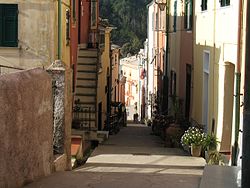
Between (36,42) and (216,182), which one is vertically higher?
(36,42)

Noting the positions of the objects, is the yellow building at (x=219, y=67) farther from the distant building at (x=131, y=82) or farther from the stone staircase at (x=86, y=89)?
the distant building at (x=131, y=82)

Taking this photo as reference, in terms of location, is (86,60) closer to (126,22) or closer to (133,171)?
(133,171)

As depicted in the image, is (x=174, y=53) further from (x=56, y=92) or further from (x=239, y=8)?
(x=56, y=92)

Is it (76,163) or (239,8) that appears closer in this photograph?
(239,8)

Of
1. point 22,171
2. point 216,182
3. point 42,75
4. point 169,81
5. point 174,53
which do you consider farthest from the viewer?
point 169,81

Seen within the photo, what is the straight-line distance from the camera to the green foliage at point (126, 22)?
80.6 meters

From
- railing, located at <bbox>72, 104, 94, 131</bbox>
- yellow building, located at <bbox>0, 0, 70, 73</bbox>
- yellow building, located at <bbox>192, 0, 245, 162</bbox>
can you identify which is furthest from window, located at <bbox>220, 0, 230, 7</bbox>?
railing, located at <bbox>72, 104, 94, 131</bbox>

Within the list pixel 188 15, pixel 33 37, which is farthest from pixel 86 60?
pixel 33 37

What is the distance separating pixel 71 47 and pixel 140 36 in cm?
6210

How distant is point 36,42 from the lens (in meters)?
17.4

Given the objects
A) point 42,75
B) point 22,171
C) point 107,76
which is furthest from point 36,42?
point 107,76

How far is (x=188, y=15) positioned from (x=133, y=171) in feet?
37.8

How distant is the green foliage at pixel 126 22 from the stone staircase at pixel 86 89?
54.5 metres

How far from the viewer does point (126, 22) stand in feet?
268
